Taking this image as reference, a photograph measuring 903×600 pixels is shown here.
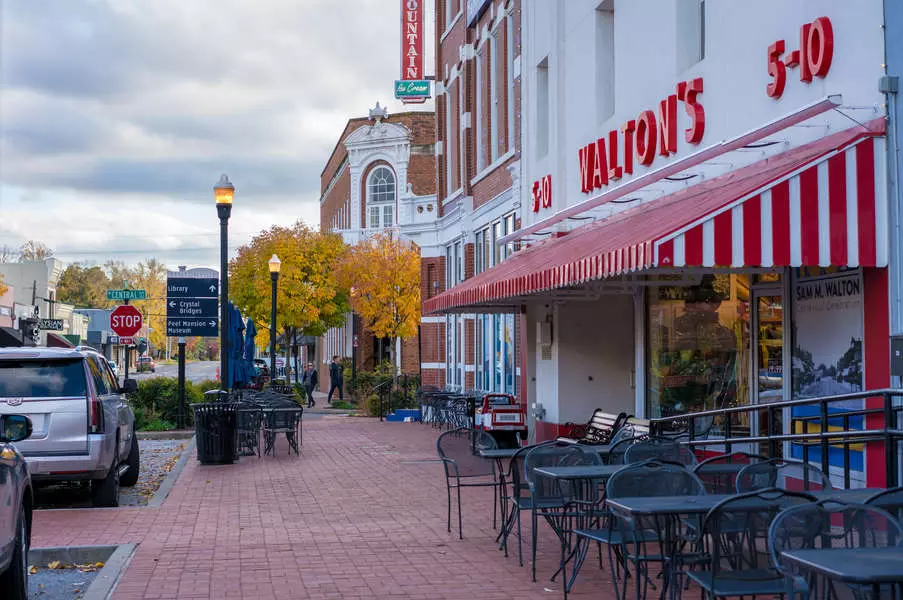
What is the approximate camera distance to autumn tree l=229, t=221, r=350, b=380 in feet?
153

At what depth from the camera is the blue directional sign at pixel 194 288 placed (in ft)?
71.0

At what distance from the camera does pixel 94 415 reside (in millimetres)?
12156

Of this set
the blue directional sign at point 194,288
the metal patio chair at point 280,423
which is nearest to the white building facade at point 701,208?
the metal patio chair at point 280,423

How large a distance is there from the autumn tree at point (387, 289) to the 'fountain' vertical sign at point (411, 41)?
7781 mm

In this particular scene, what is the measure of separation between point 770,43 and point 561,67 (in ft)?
23.0

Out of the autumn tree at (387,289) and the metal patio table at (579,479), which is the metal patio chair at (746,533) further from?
the autumn tree at (387,289)

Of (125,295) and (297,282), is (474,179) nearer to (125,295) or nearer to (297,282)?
(125,295)

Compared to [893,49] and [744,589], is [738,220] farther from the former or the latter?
[744,589]

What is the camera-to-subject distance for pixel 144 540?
34.0 feet

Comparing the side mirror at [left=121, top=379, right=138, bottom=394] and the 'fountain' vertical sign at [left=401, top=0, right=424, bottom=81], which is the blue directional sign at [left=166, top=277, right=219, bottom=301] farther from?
the 'fountain' vertical sign at [left=401, top=0, right=424, bottom=81]

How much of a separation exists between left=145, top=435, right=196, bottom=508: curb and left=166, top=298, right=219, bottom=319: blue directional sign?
8.26 feet

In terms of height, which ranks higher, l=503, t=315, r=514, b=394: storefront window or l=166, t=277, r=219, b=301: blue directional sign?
l=166, t=277, r=219, b=301: blue directional sign

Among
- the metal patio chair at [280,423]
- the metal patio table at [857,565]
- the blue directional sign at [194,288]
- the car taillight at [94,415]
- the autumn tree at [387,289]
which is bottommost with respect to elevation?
the metal patio chair at [280,423]

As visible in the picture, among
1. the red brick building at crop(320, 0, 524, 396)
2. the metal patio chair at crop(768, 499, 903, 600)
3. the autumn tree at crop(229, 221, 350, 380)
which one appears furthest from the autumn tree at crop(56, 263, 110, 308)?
the metal patio chair at crop(768, 499, 903, 600)
